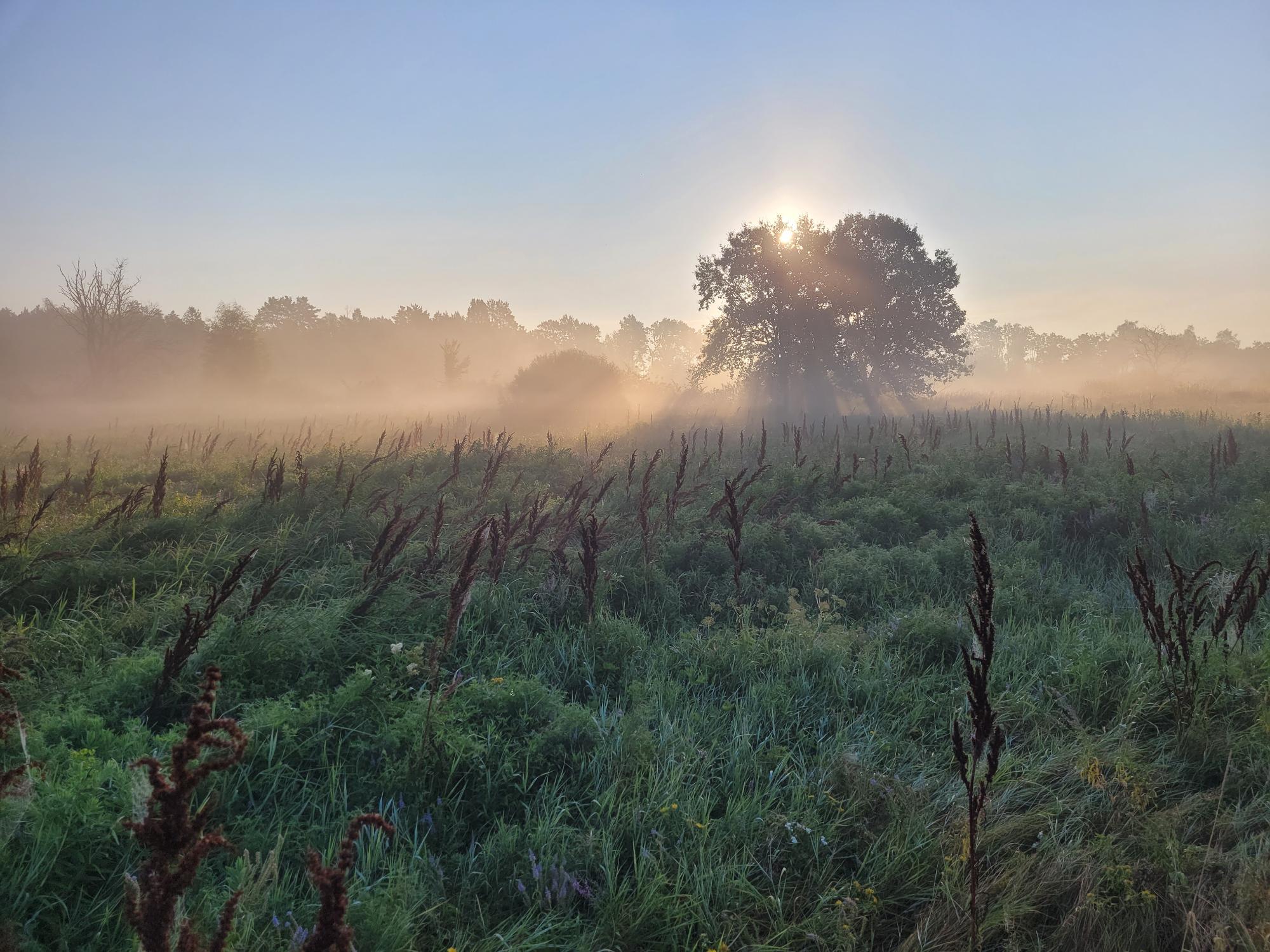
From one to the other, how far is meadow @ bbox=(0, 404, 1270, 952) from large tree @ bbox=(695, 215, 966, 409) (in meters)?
23.8

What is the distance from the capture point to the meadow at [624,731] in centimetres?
198

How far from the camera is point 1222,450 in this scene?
8234 mm

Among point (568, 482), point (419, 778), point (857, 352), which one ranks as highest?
point (857, 352)

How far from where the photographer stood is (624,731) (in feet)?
9.30

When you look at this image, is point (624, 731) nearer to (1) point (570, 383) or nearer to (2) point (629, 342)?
(1) point (570, 383)

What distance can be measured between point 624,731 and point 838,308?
94.3 ft

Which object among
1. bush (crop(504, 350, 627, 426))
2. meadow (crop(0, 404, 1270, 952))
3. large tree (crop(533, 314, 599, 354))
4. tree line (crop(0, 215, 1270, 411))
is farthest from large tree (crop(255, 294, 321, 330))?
meadow (crop(0, 404, 1270, 952))

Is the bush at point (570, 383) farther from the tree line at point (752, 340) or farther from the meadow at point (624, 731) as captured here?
the meadow at point (624, 731)

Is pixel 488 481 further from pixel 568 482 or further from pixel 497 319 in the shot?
pixel 497 319

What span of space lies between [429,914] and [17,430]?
22005 mm

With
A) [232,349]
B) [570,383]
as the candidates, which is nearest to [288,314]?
[232,349]

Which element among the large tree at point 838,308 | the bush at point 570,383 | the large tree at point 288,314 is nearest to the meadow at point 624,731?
the bush at point 570,383

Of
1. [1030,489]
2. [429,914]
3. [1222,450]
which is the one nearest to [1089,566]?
[1030,489]

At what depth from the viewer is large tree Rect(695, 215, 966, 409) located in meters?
28.3
